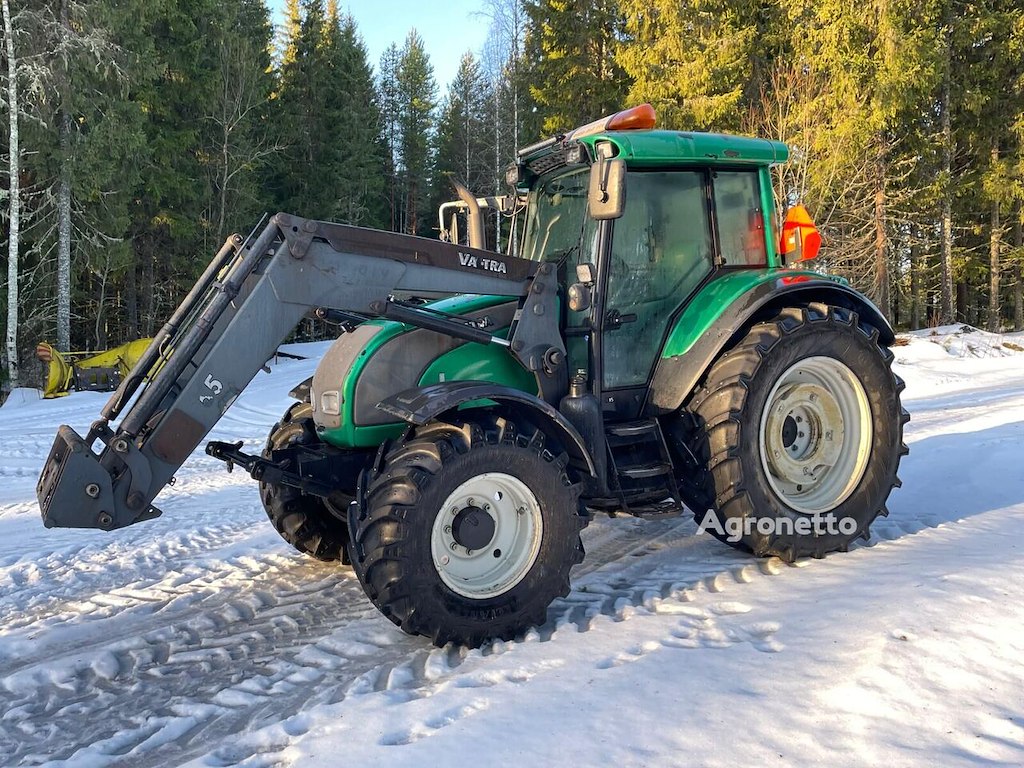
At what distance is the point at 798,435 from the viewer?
15.9 ft

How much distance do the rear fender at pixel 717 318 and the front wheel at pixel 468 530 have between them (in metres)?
0.97

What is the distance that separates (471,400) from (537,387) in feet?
2.16

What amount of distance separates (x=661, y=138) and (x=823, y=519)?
246 cm

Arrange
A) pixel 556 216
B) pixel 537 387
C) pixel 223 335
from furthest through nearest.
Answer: pixel 556 216
pixel 537 387
pixel 223 335

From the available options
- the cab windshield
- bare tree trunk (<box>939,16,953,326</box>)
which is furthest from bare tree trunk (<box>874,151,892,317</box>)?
the cab windshield

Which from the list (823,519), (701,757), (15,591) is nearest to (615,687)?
(701,757)

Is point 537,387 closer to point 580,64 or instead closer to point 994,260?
point 580,64

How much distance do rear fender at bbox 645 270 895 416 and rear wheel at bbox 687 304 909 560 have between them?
117mm

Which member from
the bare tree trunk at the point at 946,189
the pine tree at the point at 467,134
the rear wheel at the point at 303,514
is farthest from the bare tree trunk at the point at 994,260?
the rear wheel at the point at 303,514

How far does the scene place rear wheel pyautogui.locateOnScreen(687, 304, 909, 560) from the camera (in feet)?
13.9

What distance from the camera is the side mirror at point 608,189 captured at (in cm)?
377

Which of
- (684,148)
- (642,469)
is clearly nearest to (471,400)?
(642,469)

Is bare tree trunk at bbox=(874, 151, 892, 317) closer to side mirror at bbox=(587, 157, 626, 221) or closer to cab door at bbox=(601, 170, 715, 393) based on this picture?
cab door at bbox=(601, 170, 715, 393)

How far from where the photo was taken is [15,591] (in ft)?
14.1
